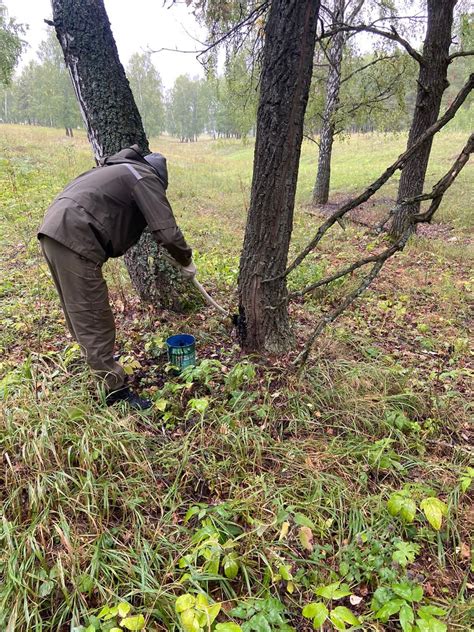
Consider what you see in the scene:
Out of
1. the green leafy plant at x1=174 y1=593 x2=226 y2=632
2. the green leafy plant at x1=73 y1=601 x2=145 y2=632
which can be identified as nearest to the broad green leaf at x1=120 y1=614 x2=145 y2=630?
the green leafy plant at x1=73 y1=601 x2=145 y2=632

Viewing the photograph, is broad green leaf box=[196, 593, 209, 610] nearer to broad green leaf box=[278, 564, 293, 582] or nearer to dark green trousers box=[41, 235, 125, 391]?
broad green leaf box=[278, 564, 293, 582]

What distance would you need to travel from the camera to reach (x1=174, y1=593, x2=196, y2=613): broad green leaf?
1434 mm

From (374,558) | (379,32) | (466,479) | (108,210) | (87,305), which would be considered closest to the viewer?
(374,558)

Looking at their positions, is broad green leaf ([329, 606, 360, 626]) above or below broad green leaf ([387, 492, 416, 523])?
above

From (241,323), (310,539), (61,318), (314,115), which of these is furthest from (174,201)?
A: (310,539)

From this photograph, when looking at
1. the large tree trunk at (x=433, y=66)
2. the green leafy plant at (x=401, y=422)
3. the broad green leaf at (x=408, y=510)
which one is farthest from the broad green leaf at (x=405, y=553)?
the large tree trunk at (x=433, y=66)

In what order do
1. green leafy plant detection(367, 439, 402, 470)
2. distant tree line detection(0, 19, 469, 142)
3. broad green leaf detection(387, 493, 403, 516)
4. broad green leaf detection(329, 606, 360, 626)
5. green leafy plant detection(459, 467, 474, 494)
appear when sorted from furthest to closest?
distant tree line detection(0, 19, 469, 142) → green leafy plant detection(367, 439, 402, 470) → green leafy plant detection(459, 467, 474, 494) → broad green leaf detection(387, 493, 403, 516) → broad green leaf detection(329, 606, 360, 626)

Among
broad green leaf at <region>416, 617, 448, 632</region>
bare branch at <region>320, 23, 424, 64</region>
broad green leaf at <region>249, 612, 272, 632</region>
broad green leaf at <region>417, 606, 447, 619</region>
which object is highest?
bare branch at <region>320, 23, 424, 64</region>

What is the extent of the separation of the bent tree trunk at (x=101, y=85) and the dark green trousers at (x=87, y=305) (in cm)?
115

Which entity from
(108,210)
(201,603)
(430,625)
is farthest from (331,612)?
(108,210)

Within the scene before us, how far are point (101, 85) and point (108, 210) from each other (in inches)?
61.7

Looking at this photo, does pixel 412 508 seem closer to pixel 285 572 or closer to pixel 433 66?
pixel 285 572

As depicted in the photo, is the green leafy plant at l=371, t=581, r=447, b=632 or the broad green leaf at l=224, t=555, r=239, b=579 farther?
the broad green leaf at l=224, t=555, r=239, b=579

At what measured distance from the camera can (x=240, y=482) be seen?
2.15 metres
